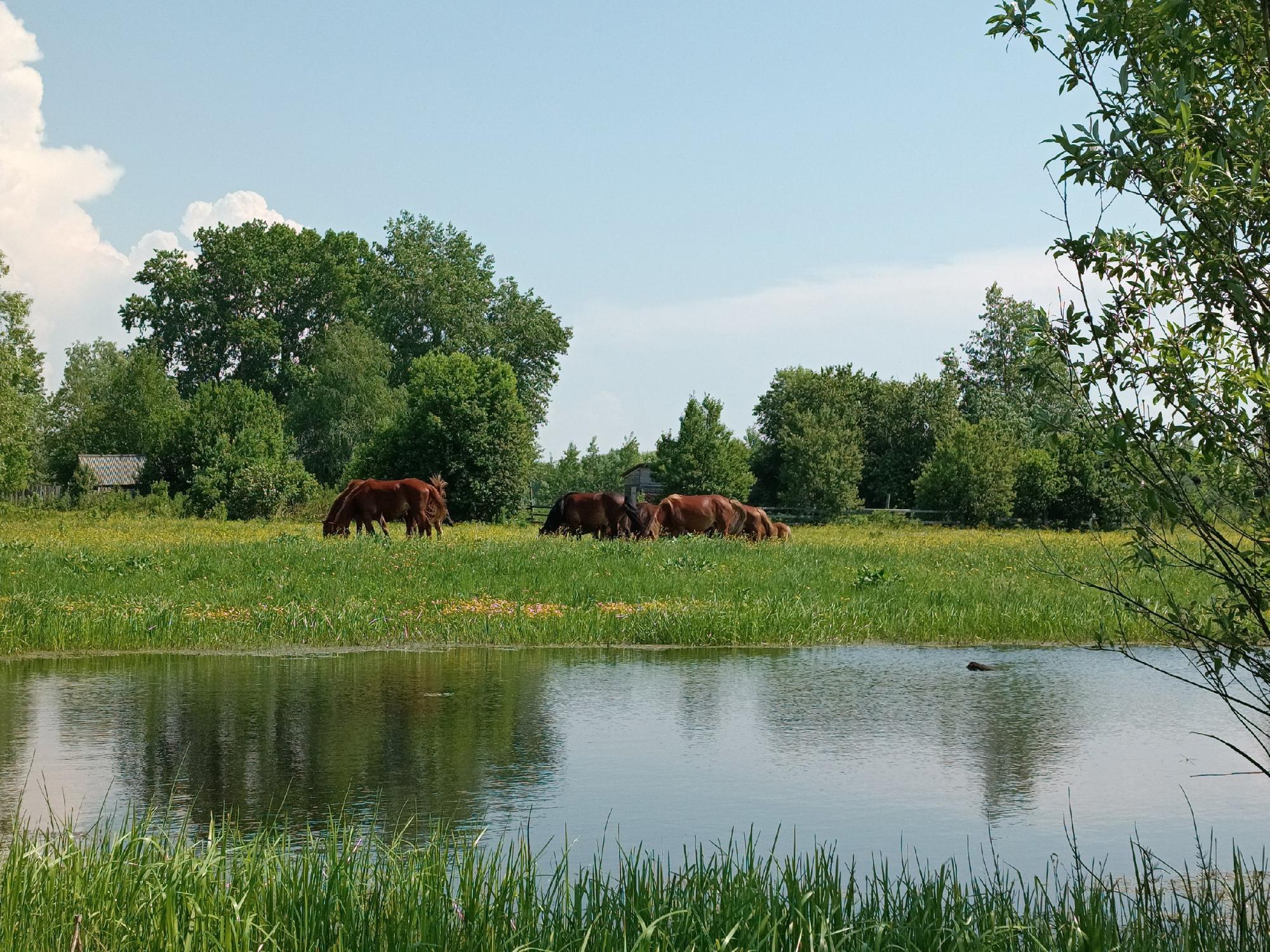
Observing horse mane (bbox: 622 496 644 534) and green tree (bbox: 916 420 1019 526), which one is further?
green tree (bbox: 916 420 1019 526)

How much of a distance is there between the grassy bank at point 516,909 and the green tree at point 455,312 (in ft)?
247

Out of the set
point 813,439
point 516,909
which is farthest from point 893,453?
point 516,909

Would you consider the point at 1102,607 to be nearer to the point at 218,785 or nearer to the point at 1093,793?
the point at 1093,793

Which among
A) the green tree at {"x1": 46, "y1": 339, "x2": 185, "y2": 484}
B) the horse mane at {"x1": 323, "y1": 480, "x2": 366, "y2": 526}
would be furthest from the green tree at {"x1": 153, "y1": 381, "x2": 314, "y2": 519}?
the horse mane at {"x1": 323, "y1": 480, "x2": 366, "y2": 526}

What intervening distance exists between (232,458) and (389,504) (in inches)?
955

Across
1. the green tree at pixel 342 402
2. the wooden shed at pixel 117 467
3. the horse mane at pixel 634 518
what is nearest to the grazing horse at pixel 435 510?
the horse mane at pixel 634 518

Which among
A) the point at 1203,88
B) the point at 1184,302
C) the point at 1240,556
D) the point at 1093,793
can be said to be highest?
the point at 1203,88

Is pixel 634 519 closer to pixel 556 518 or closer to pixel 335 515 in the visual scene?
pixel 556 518

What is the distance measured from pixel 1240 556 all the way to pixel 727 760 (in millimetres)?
5384

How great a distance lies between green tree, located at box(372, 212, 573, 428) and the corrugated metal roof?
61.4 feet

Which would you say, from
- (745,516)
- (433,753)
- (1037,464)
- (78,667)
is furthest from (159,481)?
(433,753)

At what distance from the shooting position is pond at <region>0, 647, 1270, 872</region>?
8.84m

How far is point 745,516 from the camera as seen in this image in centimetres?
3912

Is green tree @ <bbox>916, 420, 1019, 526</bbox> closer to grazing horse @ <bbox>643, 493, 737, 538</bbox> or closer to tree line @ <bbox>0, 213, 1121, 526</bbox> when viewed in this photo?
tree line @ <bbox>0, 213, 1121, 526</bbox>
